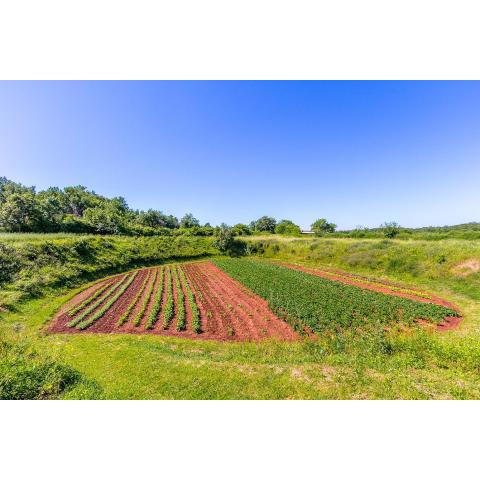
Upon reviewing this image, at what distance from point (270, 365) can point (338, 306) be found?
30.1 ft

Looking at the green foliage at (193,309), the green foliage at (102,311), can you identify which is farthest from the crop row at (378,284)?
the green foliage at (102,311)

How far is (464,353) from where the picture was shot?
27.6 ft

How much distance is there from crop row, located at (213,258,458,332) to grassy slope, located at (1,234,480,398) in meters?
1.78

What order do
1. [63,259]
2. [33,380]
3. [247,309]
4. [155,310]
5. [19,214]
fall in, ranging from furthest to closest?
[19,214] → [63,259] → [247,309] → [155,310] → [33,380]

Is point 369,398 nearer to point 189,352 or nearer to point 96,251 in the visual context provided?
point 189,352

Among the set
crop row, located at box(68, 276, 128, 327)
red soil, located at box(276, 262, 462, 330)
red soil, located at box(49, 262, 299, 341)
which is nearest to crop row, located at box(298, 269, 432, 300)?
red soil, located at box(276, 262, 462, 330)

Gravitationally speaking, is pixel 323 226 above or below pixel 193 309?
above

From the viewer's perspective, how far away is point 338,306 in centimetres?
1559

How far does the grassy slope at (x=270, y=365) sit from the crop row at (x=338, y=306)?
5.83ft

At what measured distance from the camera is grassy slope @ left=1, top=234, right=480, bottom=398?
22.3 feet

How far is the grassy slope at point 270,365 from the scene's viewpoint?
6801mm

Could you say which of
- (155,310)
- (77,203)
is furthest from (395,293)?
(77,203)

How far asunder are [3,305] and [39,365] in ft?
41.4

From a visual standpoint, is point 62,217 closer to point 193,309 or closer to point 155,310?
point 155,310
